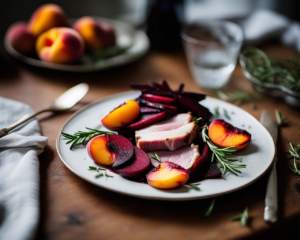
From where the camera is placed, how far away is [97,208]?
2.47 feet

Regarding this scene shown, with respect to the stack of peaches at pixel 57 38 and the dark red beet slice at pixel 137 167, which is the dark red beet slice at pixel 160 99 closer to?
the dark red beet slice at pixel 137 167

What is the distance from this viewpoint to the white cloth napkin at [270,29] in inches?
70.9

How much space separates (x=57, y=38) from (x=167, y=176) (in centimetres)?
101

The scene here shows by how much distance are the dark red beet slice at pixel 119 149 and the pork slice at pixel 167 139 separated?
0.06 m

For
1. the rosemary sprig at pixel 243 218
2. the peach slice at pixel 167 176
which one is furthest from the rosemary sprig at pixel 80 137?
the rosemary sprig at pixel 243 218

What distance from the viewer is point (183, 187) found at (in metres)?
0.75

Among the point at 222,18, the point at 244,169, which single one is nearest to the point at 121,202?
the point at 244,169

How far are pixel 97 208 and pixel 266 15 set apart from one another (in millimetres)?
1693

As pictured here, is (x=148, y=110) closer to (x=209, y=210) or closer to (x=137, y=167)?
(x=137, y=167)

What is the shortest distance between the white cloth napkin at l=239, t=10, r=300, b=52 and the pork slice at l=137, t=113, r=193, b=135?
1003 mm

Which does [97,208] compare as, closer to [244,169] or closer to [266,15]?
[244,169]

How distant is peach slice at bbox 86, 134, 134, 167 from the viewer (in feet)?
2.70

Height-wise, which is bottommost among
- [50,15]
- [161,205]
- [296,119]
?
[296,119]

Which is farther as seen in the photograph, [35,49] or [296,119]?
[35,49]
